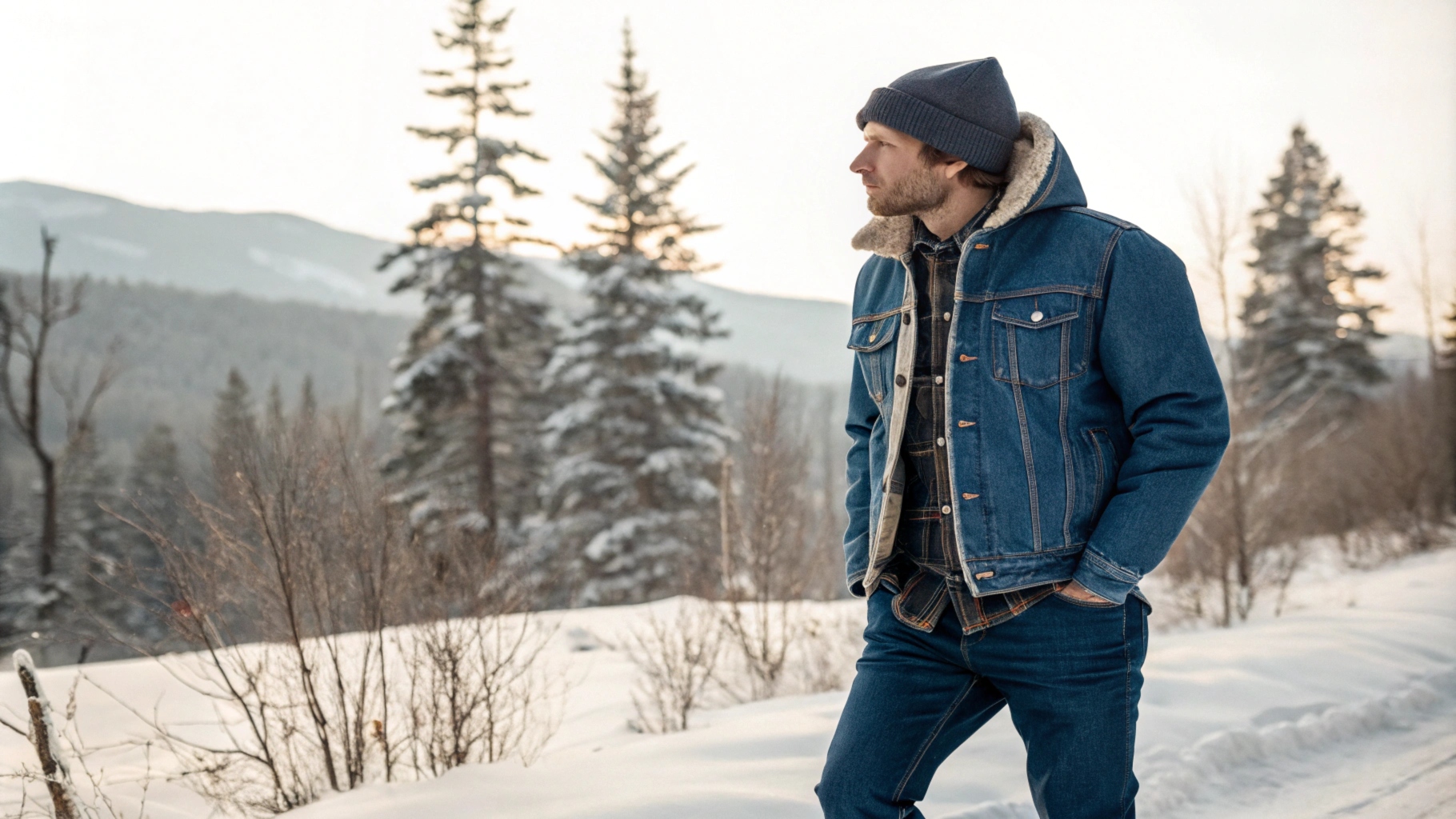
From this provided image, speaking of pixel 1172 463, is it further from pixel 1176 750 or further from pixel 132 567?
pixel 132 567

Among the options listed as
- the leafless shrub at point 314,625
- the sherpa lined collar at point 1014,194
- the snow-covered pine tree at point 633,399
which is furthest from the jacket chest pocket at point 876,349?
the snow-covered pine tree at point 633,399

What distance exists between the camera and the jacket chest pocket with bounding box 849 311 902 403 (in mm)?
2344

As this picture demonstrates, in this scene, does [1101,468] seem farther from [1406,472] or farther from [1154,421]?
[1406,472]

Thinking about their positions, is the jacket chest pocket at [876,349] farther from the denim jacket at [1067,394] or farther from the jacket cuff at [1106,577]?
the jacket cuff at [1106,577]

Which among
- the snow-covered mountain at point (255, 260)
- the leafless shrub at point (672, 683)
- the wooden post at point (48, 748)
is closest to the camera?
the wooden post at point (48, 748)

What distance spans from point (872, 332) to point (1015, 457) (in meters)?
0.58

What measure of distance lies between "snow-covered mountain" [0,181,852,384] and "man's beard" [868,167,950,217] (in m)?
82.1

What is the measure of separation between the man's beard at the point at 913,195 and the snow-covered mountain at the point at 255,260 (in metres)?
82.1

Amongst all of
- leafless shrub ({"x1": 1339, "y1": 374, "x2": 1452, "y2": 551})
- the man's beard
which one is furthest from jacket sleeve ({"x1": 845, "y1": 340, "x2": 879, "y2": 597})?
leafless shrub ({"x1": 1339, "y1": 374, "x2": 1452, "y2": 551})

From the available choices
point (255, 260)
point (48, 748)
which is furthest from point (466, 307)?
point (255, 260)

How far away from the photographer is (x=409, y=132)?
21297 millimetres

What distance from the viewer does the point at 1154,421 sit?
192 centimetres

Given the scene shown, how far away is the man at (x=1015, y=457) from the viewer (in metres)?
1.92

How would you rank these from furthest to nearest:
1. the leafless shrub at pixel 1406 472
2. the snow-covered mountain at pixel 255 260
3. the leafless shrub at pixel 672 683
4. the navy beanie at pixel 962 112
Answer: the snow-covered mountain at pixel 255 260 < the leafless shrub at pixel 1406 472 < the leafless shrub at pixel 672 683 < the navy beanie at pixel 962 112
